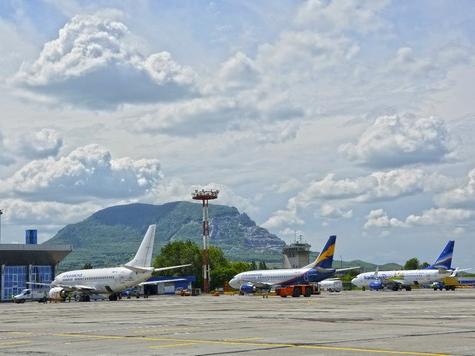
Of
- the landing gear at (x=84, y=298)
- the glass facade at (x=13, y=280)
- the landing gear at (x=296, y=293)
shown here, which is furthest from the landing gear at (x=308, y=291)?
the glass facade at (x=13, y=280)

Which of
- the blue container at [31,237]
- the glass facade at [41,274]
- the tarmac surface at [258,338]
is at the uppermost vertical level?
the blue container at [31,237]

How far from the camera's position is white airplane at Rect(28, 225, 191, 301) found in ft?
344

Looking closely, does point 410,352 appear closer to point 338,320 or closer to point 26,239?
point 338,320

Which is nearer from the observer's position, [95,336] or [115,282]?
[95,336]

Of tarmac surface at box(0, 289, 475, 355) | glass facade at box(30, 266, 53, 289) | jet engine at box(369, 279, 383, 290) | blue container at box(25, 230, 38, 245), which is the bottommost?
tarmac surface at box(0, 289, 475, 355)

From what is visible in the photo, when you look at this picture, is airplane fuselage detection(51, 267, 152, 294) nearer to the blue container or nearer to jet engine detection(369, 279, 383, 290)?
the blue container

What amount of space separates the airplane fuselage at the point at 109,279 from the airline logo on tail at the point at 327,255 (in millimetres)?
26112

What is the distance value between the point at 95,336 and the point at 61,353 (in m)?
7.13

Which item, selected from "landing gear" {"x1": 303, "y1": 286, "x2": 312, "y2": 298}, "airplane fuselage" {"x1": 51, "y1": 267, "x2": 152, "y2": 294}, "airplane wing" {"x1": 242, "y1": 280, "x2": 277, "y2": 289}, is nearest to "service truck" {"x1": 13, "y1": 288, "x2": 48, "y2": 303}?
"airplane fuselage" {"x1": 51, "y1": 267, "x2": 152, "y2": 294}

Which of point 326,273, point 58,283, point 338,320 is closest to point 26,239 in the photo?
point 58,283

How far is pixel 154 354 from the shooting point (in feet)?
78.8

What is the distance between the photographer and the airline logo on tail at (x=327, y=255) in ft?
367

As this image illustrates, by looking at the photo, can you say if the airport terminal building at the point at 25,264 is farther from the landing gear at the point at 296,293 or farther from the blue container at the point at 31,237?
the landing gear at the point at 296,293

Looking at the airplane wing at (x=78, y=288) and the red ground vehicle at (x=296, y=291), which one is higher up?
the airplane wing at (x=78, y=288)
